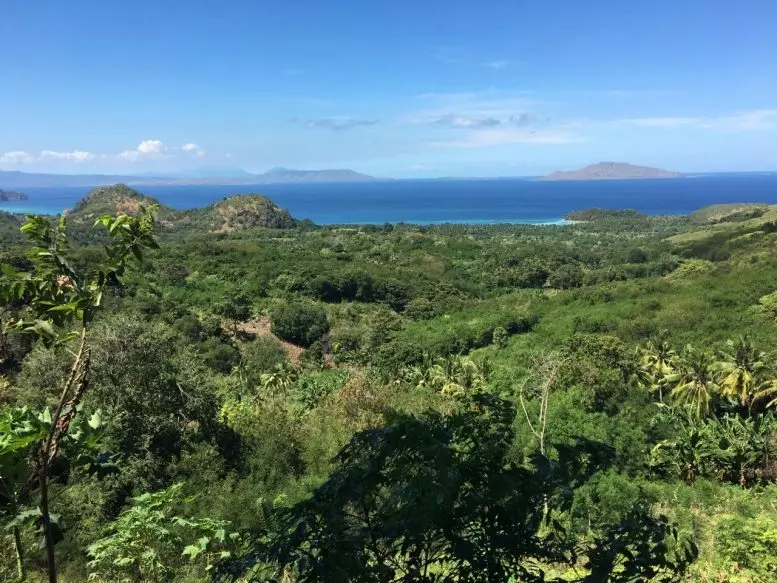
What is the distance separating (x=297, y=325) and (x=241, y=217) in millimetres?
89390

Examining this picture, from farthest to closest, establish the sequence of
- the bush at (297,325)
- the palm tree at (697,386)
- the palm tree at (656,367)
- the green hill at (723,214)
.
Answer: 1. the green hill at (723,214)
2. the bush at (297,325)
3. the palm tree at (656,367)
4. the palm tree at (697,386)

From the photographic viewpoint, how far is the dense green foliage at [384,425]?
2643mm

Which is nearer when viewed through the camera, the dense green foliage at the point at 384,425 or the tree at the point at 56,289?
the tree at the point at 56,289

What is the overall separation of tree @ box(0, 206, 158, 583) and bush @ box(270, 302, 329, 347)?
48581 mm

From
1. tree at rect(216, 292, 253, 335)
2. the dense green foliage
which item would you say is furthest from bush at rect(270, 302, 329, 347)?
tree at rect(216, 292, 253, 335)

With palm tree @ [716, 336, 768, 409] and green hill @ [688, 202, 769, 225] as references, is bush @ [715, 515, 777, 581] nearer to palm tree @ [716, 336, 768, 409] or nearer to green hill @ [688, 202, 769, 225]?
palm tree @ [716, 336, 768, 409]

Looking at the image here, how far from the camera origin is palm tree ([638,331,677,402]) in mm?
30125

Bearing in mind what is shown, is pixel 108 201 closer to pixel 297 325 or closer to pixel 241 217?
pixel 241 217

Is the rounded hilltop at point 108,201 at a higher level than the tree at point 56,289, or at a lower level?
higher

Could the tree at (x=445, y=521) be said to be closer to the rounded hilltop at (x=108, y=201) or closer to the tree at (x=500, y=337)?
→ the tree at (x=500, y=337)

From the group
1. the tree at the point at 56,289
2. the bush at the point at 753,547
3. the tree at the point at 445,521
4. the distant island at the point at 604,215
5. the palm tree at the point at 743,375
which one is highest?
the distant island at the point at 604,215

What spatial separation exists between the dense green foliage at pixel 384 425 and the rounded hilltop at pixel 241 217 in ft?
180

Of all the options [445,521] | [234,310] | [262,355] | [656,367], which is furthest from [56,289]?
[234,310]

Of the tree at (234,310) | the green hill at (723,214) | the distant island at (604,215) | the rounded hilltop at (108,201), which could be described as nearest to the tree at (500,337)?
the tree at (234,310)
